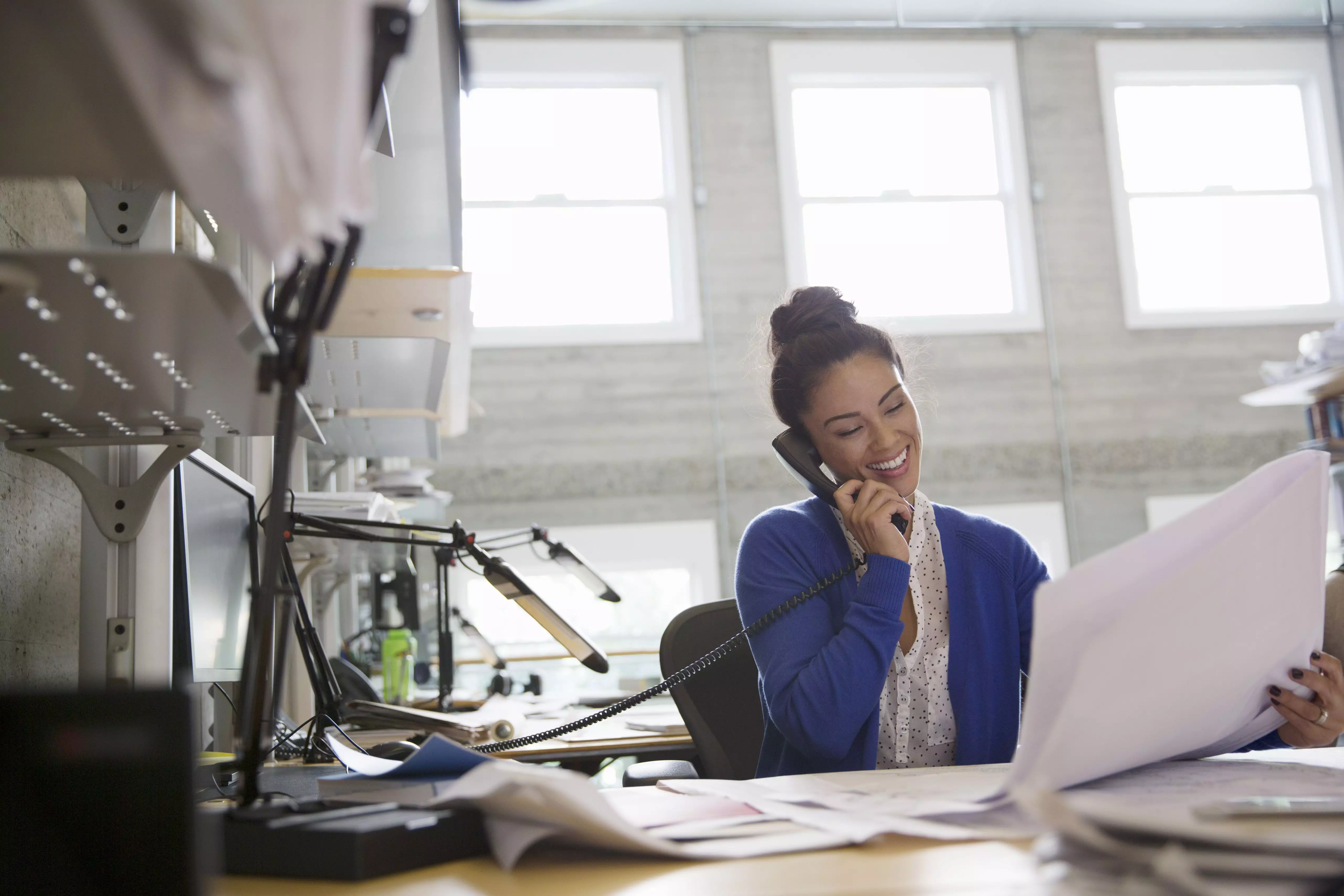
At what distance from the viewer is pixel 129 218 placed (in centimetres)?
116

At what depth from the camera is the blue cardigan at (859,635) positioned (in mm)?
1321

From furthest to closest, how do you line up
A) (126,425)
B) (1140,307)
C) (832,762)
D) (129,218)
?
(1140,307) < (832,762) < (129,218) < (126,425)

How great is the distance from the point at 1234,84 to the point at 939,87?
5.61 ft

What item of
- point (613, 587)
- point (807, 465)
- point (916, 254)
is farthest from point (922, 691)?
point (916, 254)

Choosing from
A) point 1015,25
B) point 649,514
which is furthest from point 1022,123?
point 649,514

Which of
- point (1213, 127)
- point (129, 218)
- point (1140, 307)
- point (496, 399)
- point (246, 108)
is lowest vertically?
point (246, 108)

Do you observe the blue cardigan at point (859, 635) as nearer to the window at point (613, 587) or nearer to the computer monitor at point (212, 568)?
the computer monitor at point (212, 568)

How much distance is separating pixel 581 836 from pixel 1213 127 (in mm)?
6328

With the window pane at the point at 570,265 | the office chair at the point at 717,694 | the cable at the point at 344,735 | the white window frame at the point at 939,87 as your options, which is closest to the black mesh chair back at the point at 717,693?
the office chair at the point at 717,694

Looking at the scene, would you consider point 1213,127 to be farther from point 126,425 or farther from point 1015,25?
point 126,425

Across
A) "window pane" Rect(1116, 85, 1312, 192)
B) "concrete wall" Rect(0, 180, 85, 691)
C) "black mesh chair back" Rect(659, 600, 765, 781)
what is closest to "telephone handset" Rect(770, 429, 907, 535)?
"black mesh chair back" Rect(659, 600, 765, 781)

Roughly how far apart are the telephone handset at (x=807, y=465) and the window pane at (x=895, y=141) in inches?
160

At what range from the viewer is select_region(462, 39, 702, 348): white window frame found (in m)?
5.24

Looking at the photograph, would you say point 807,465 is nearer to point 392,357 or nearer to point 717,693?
point 717,693
